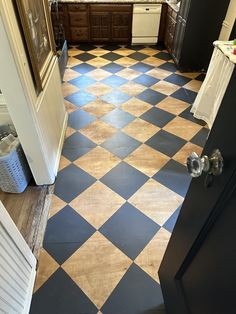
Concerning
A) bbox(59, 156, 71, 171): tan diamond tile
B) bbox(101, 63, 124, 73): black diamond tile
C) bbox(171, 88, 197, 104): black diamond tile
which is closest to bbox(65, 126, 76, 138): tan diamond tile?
bbox(59, 156, 71, 171): tan diamond tile

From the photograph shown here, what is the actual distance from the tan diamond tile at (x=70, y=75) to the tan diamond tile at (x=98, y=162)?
1625 millimetres

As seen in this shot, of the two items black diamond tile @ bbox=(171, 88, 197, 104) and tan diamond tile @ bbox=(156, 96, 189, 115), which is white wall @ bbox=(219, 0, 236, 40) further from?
tan diamond tile @ bbox=(156, 96, 189, 115)

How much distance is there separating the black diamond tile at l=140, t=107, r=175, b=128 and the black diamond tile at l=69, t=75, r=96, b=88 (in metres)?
1.07

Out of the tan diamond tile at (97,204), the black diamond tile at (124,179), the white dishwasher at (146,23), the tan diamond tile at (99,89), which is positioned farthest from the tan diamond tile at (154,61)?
the tan diamond tile at (97,204)

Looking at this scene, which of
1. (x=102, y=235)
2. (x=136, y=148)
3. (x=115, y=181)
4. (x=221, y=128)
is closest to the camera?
(x=221, y=128)

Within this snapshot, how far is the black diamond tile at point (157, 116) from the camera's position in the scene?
8.42 feet

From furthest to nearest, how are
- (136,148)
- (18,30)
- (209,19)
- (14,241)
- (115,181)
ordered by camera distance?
(209,19) → (136,148) → (115,181) → (18,30) → (14,241)

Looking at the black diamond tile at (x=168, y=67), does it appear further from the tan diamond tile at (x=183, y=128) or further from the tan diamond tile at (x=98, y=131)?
the tan diamond tile at (x=98, y=131)

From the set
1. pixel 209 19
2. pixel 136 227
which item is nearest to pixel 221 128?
pixel 136 227

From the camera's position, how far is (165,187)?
1.87 metres

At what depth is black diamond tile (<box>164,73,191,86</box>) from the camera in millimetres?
3289

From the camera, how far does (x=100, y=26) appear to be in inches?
164

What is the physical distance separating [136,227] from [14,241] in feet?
2.71

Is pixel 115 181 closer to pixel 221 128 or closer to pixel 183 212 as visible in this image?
pixel 183 212
